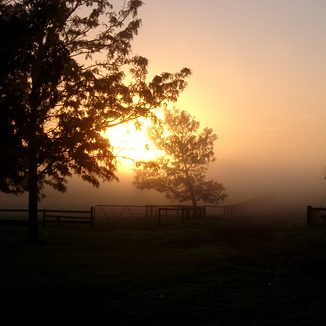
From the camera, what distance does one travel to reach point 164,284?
1309cm

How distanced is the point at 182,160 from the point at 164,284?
1889 inches

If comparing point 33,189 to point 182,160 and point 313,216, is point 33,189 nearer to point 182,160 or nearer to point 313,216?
point 313,216

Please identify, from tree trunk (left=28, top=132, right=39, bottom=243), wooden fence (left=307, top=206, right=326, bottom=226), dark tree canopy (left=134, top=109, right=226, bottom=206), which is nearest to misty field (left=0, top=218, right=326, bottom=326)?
tree trunk (left=28, top=132, right=39, bottom=243)

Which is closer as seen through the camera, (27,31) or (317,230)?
(27,31)

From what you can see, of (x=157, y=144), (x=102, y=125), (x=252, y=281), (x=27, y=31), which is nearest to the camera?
(x=252, y=281)

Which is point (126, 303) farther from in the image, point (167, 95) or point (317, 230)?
A: point (317, 230)

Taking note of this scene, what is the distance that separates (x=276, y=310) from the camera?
9953mm

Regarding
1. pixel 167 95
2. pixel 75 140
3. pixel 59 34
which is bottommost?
pixel 75 140

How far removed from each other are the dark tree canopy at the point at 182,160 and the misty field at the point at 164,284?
122ft

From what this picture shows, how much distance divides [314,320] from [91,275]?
6.97 meters

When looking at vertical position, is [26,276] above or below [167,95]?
below

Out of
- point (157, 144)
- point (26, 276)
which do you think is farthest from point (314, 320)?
point (157, 144)

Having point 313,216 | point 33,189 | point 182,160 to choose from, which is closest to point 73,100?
point 33,189

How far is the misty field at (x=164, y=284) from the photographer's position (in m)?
9.51
